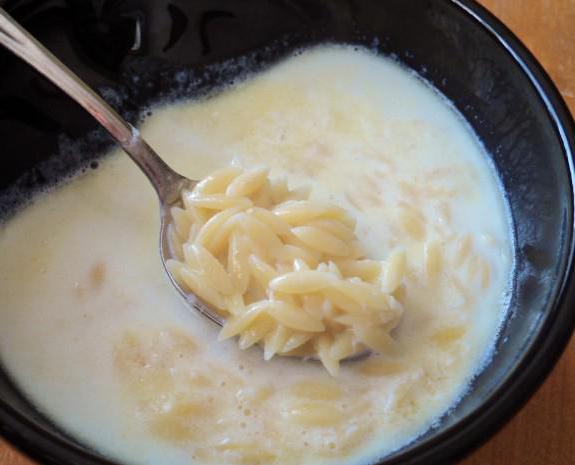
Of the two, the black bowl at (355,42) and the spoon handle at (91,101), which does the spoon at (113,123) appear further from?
the black bowl at (355,42)

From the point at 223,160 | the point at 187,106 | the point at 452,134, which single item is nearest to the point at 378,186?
the point at 452,134

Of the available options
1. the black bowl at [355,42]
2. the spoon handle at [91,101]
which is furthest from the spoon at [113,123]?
the black bowl at [355,42]

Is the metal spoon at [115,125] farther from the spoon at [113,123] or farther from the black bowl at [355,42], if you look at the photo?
the black bowl at [355,42]

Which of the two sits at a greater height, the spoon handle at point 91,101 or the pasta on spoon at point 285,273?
the spoon handle at point 91,101

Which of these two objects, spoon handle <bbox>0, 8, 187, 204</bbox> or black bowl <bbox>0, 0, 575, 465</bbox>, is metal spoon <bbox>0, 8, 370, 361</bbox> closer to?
spoon handle <bbox>0, 8, 187, 204</bbox>

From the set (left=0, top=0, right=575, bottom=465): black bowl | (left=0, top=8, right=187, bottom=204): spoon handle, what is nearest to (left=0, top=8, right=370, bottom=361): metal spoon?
(left=0, top=8, right=187, bottom=204): spoon handle

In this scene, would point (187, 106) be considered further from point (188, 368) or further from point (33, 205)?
point (188, 368)
